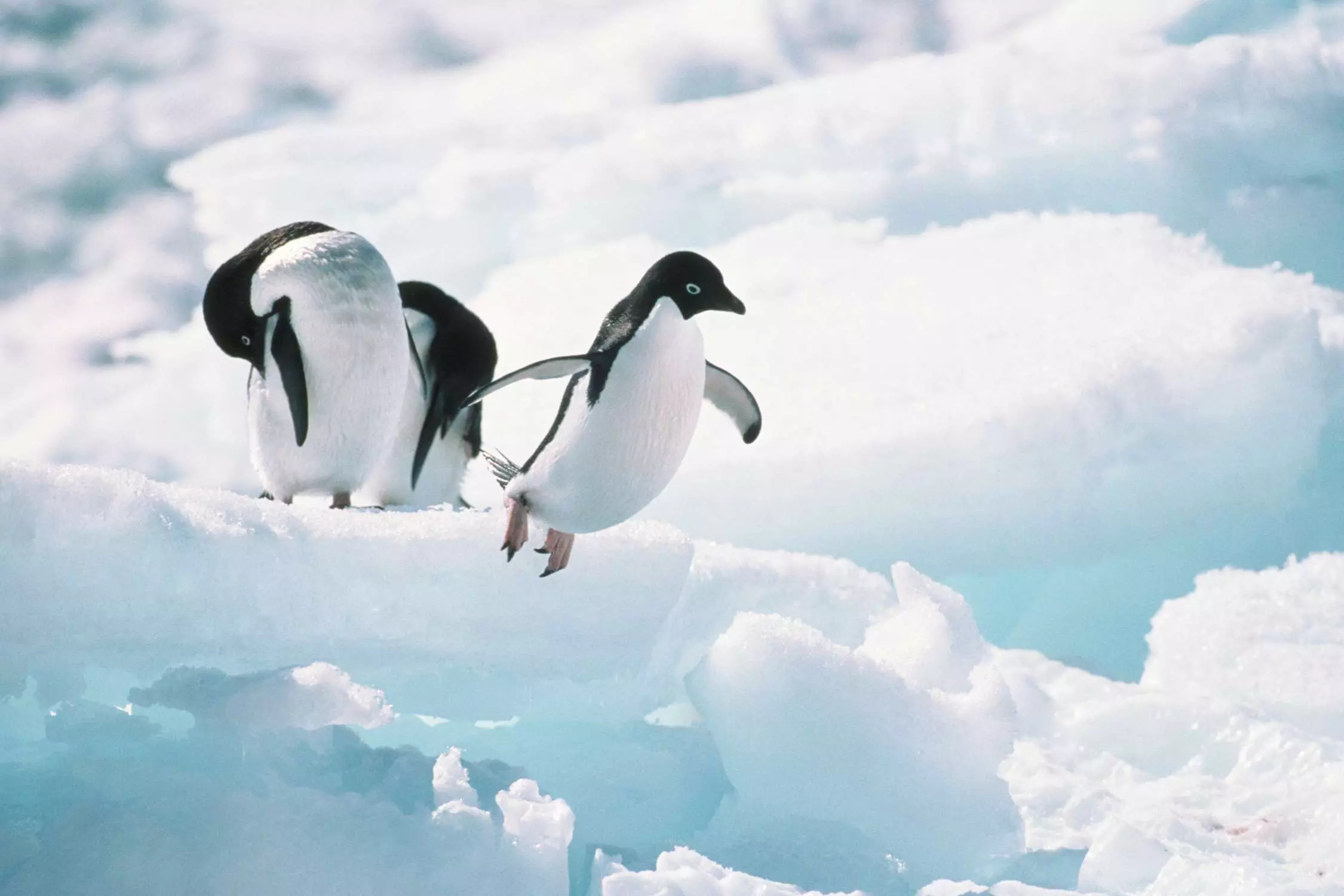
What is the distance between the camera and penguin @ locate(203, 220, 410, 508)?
3170mm

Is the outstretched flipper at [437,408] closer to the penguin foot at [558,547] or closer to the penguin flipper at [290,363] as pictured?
the penguin flipper at [290,363]

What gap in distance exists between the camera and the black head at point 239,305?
10.7 ft

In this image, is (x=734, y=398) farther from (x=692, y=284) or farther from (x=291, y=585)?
(x=291, y=585)

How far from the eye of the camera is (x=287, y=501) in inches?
138

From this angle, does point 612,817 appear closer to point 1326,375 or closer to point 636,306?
point 636,306

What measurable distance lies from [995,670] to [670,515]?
2.94 m

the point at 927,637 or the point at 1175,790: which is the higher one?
the point at 927,637

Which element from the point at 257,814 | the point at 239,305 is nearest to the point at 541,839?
the point at 257,814

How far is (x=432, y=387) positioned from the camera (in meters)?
3.87

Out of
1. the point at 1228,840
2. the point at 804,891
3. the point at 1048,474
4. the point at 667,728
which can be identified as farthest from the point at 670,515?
the point at 804,891

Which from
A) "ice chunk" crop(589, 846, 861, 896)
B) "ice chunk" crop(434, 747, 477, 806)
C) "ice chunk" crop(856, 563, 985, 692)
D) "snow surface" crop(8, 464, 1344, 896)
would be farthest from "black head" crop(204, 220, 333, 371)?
"ice chunk" crop(856, 563, 985, 692)

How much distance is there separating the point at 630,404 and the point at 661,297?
206 mm

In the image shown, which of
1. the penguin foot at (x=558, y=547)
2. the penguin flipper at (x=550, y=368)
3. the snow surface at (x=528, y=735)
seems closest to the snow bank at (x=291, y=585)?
the snow surface at (x=528, y=735)

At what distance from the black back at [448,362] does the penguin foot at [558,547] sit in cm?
149
